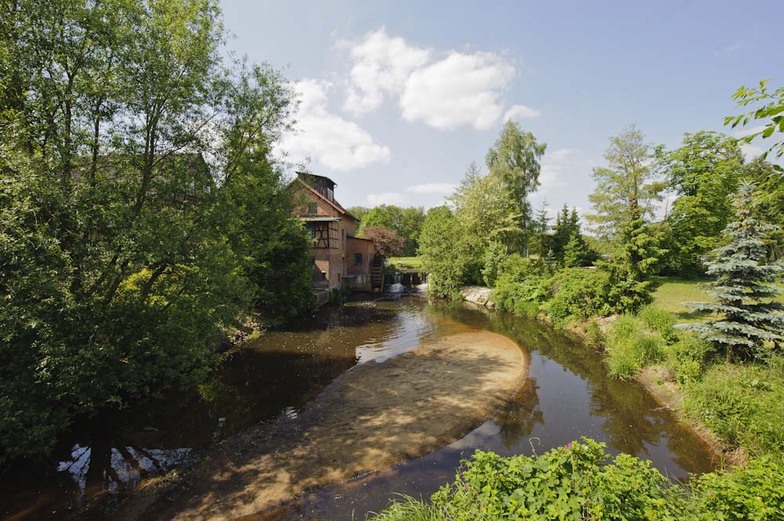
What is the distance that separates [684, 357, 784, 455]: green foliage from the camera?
6436mm

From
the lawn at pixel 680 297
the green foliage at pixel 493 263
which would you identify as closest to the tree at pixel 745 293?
the lawn at pixel 680 297

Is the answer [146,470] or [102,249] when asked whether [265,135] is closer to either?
[102,249]

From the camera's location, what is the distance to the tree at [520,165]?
103 feet

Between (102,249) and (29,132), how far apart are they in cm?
276

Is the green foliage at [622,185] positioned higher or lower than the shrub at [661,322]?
higher

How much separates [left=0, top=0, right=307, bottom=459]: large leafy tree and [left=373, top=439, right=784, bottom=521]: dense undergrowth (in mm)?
7366

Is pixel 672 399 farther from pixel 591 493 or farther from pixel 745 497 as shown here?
pixel 591 493

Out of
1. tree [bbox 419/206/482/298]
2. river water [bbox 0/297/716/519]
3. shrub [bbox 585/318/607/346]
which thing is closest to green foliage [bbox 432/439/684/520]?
river water [bbox 0/297/716/519]

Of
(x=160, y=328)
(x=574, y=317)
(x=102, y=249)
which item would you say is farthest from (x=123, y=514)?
(x=574, y=317)

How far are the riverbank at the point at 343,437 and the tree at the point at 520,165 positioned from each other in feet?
71.2

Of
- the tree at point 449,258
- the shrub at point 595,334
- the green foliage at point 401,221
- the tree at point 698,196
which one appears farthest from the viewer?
the green foliage at point 401,221

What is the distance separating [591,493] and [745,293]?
365 inches

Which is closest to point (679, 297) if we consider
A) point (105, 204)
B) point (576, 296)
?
point (576, 296)

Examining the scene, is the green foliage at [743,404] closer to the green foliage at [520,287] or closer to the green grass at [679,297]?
the green grass at [679,297]
